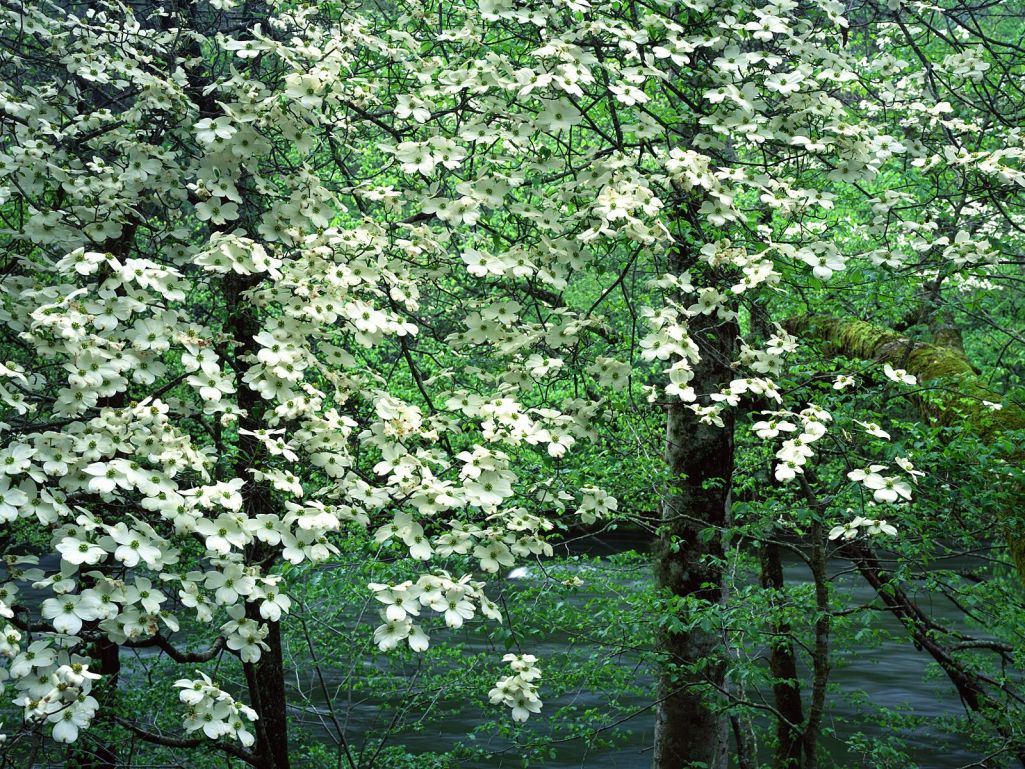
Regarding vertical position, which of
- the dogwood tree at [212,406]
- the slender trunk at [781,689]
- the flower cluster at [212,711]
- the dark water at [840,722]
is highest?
the dogwood tree at [212,406]

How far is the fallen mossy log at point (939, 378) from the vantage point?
4.41 m

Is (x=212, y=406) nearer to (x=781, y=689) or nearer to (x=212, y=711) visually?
(x=212, y=711)

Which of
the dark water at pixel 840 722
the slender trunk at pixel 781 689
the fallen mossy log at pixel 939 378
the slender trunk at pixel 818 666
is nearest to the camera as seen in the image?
the fallen mossy log at pixel 939 378

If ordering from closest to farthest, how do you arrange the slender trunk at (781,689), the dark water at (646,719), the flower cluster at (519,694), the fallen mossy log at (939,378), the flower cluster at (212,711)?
1. the flower cluster at (212,711)
2. the flower cluster at (519,694)
3. the fallen mossy log at (939,378)
4. the slender trunk at (781,689)
5. the dark water at (646,719)

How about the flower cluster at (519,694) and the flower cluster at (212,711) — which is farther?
the flower cluster at (519,694)

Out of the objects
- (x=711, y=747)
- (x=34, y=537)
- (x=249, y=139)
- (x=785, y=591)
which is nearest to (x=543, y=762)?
(x=711, y=747)

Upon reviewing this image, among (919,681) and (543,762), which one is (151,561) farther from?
(919,681)

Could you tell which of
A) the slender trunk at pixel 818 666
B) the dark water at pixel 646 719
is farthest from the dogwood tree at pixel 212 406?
the dark water at pixel 646 719

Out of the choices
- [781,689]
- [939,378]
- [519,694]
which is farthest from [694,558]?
[781,689]

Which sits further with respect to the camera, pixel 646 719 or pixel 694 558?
pixel 646 719

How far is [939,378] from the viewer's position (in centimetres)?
423

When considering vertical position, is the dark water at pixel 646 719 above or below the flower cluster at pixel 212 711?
below

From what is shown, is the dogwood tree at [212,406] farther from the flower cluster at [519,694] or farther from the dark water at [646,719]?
the dark water at [646,719]

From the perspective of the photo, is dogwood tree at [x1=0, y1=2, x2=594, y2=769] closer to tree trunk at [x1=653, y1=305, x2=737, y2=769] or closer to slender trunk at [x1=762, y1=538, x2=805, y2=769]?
tree trunk at [x1=653, y1=305, x2=737, y2=769]
